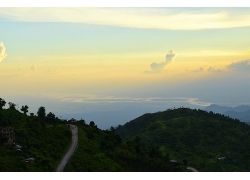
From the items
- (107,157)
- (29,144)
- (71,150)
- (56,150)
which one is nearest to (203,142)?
(107,157)

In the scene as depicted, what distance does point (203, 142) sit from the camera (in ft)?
536

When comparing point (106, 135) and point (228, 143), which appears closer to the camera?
point (106, 135)

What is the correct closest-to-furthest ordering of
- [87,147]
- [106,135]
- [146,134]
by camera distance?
[87,147] → [106,135] → [146,134]

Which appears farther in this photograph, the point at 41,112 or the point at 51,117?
the point at 51,117

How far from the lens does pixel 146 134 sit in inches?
7092

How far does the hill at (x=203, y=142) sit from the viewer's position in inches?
5261

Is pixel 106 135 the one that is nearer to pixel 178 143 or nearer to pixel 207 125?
pixel 178 143

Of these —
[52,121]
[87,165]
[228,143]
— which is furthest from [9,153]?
[228,143]

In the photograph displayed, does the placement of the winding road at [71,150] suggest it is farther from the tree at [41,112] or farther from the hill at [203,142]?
the hill at [203,142]

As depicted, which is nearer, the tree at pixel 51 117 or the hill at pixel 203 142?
the tree at pixel 51 117

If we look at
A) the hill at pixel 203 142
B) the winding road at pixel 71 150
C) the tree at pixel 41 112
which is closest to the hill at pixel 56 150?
the tree at pixel 41 112

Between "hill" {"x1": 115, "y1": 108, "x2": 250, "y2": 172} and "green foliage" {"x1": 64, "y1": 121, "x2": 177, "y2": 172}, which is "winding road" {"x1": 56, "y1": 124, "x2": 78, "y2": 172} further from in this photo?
"hill" {"x1": 115, "y1": 108, "x2": 250, "y2": 172}

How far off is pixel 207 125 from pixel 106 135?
94.0m

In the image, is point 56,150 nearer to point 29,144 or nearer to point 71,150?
point 71,150
